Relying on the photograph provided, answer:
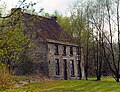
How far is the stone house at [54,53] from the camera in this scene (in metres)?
44.5

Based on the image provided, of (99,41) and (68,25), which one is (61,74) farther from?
(68,25)

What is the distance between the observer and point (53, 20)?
55.2 m

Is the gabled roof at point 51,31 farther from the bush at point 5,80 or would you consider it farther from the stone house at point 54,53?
the bush at point 5,80

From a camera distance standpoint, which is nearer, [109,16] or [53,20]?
[109,16]

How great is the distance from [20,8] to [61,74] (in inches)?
1657

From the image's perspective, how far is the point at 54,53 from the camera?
152 ft

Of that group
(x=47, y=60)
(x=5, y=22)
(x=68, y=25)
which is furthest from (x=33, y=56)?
(x=5, y=22)

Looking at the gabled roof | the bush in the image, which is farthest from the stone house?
the bush

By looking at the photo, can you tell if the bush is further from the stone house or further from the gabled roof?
the gabled roof

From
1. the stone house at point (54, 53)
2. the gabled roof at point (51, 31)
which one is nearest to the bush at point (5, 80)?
the stone house at point (54, 53)

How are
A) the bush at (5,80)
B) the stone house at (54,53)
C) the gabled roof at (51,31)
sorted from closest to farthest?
the bush at (5,80) < the stone house at (54,53) < the gabled roof at (51,31)

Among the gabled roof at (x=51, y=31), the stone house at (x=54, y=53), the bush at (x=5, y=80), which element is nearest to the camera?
the bush at (x=5, y=80)

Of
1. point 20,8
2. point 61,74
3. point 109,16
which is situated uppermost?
point 109,16

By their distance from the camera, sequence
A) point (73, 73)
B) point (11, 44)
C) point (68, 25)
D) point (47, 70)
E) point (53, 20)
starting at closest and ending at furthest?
point (11, 44) → point (47, 70) → point (73, 73) → point (53, 20) → point (68, 25)
